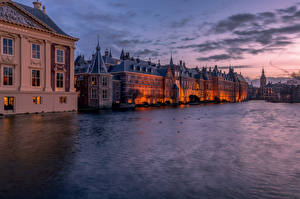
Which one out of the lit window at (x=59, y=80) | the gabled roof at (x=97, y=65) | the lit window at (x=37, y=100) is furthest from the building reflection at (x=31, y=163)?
the gabled roof at (x=97, y=65)

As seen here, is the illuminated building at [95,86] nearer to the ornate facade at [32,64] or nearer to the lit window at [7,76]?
the ornate facade at [32,64]

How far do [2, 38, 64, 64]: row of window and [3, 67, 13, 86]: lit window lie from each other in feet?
7.52

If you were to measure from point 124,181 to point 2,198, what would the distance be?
3194 millimetres

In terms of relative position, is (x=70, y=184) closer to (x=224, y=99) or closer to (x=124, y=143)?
(x=124, y=143)

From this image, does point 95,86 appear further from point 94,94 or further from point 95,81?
point 94,94

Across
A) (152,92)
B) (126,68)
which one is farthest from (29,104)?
(152,92)

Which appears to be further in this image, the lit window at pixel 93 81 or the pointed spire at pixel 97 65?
the pointed spire at pixel 97 65

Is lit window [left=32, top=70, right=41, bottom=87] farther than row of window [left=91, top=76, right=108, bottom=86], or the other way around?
row of window [left=91, top=76, right=108, bottom=86]

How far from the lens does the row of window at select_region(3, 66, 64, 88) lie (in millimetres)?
32875

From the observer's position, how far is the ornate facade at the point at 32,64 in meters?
32.6

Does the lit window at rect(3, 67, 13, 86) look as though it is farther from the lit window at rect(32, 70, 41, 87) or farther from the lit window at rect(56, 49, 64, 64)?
the lit window at rect(56, 49, 64, 64)

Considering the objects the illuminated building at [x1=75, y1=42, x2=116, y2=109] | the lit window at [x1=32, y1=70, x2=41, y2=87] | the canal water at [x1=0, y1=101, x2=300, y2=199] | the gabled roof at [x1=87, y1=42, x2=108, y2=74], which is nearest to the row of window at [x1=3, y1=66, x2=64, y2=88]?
the lit window at [x1=32, y1=70, x2=41, y2=87]

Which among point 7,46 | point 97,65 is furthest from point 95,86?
point 7,46

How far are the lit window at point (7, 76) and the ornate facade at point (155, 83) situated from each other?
2469cm
